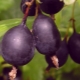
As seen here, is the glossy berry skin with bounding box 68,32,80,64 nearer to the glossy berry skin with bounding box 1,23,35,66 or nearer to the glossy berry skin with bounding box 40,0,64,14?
the glossy berry skin with bounding box 40,0,64,14

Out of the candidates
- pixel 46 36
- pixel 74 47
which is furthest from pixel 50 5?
pixel 74 47

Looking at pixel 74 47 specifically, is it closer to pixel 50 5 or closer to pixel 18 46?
pixel 50 5

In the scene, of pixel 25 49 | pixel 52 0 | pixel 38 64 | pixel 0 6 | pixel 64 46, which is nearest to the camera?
pixel 25 49

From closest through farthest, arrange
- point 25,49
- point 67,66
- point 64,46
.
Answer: point 25,49, point 64,46, point 67,66

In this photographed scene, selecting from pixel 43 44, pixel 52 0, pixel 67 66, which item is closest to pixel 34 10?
pixel 52 0

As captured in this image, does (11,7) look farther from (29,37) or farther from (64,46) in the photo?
(29,37)

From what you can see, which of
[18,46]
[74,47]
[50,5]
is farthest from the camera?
[74,47]

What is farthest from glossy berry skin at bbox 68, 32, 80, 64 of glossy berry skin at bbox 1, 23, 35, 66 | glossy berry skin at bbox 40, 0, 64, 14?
glossy berry skin at bbox 1, 23, 35, 66
